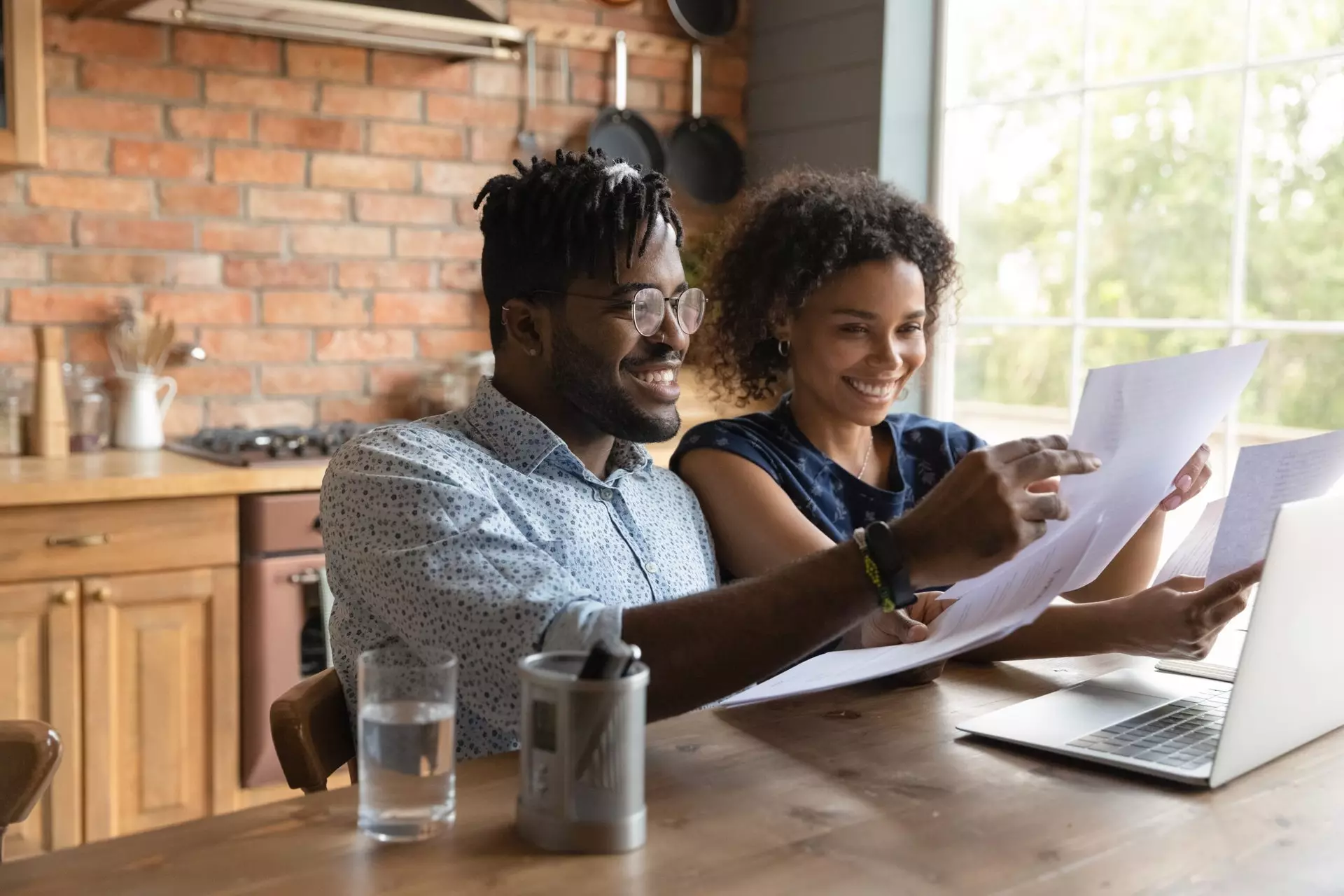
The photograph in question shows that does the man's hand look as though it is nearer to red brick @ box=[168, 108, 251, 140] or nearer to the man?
the man

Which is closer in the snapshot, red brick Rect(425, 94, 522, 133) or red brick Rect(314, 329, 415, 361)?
red brick Rect(314, 329, 415, 361)

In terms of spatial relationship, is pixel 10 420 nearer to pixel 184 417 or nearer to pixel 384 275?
pixel 184 417

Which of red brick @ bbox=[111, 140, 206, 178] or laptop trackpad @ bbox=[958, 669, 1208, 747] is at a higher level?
red brick @ bbox=[111, 140, 206, 178]

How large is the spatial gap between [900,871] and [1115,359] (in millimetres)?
2523

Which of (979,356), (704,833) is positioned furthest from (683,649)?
(979,356)

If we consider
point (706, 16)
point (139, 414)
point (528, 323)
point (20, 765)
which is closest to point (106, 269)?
point (139, 414)

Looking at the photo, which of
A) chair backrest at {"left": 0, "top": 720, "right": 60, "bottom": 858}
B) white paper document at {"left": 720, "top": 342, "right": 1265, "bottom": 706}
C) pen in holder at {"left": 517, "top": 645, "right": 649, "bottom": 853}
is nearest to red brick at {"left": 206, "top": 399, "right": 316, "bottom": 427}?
chair backrest at {"left": 0, "top": 720, "right": 60, "bottom": 858}

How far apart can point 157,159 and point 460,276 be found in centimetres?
79

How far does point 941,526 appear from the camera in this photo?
1.11 metres

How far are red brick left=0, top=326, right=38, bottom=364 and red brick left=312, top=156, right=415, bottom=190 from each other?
76 centimetres

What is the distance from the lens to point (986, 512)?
1.09 meters

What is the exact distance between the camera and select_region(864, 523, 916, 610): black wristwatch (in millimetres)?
1096

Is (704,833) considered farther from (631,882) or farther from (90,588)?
(90,588)

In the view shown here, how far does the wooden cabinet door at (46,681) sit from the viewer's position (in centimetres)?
246
